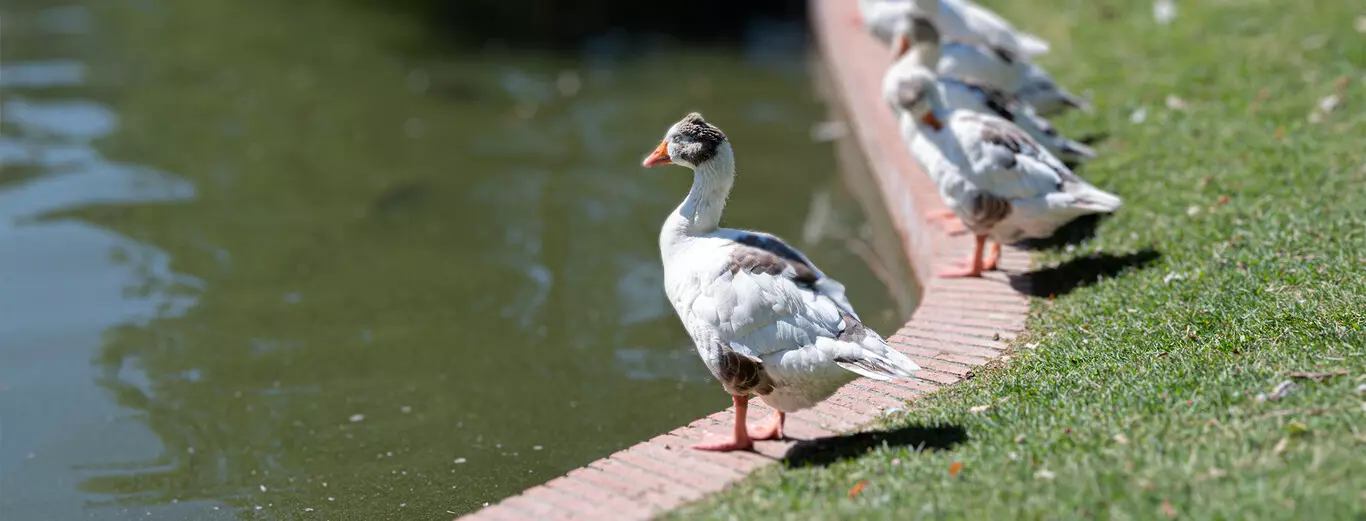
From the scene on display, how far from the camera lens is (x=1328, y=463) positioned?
11.4 feet

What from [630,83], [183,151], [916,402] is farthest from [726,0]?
[916,402]

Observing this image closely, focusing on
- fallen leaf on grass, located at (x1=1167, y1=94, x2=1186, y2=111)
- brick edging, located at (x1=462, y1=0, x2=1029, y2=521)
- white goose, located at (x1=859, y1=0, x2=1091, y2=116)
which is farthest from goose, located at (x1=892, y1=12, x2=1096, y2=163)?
fallen leaf on grass, located at (x1=1167, y1=94, x2=1186, y2=111)

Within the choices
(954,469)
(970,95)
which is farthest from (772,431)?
(970,95)

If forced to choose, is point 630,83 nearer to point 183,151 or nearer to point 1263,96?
point 183,151

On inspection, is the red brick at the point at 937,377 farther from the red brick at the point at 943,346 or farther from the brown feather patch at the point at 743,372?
the brown feather patch at the point at 743,372

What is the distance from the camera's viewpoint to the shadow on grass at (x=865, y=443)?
405 centimetres

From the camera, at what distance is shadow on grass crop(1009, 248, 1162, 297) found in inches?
225

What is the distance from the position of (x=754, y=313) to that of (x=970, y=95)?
3.04 meters

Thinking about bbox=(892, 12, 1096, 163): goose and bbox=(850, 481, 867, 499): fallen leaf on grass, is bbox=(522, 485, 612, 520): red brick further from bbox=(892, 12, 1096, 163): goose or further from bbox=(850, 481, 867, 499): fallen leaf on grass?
bbox=(892, 12, 1096, 163): goose

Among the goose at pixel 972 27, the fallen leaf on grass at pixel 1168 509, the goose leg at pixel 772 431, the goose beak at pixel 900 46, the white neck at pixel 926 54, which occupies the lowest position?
the fallen leaf on grass at pixel 1168 509

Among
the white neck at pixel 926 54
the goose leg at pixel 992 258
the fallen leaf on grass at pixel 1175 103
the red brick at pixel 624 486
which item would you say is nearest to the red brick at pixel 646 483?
the red brick at pixel 624 486

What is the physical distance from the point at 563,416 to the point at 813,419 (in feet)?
5.44

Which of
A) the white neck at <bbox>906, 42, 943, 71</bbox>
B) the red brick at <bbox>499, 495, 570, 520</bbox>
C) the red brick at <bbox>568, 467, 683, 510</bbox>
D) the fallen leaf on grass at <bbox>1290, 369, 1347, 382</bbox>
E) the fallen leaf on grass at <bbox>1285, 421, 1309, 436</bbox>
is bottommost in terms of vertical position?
the red brick at <bbox>499, 495, 570, 520</bbox>

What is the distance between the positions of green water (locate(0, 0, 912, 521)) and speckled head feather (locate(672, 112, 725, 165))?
1585mm
